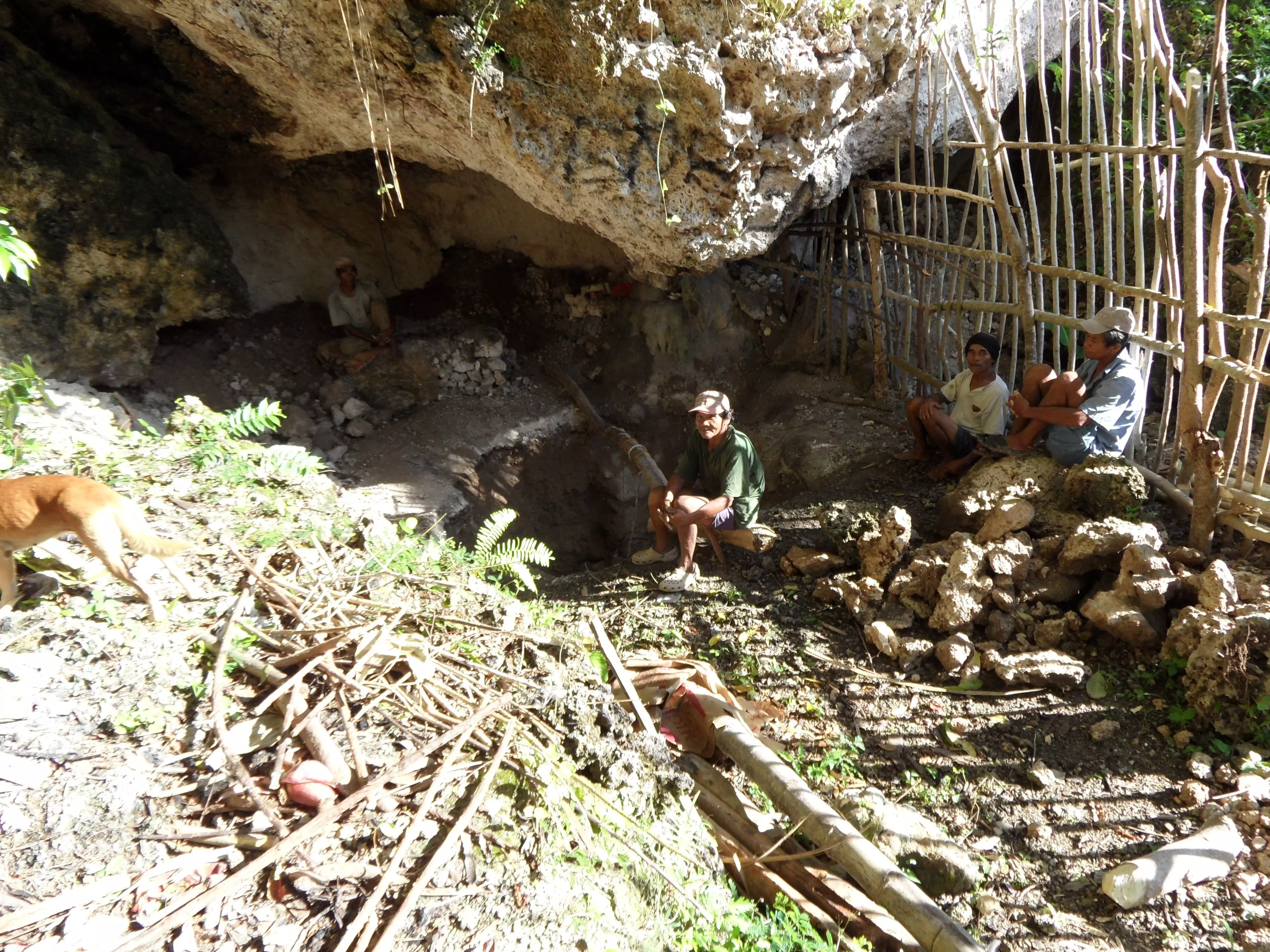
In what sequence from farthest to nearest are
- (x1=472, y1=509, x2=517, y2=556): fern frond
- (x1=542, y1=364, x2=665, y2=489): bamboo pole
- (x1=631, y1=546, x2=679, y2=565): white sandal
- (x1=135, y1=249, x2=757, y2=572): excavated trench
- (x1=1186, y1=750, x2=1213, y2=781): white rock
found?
(x1=135, y1=249, x2=757, y2=572): excavated trench
(x1=542, y1=364, x2=665, y2=489): bamboo pole
(x1=631, y1=546, x2=679, y2=565): white sandal
(x1=472, y1=509, x2=517, y2=556): fern frond
(x1=1186, y1=750, x2=1213, y2=781): white rock

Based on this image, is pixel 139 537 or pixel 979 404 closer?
pixel 139 537

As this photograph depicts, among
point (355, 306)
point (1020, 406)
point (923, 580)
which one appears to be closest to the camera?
point (923, 580)

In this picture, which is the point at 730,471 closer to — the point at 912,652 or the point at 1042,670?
the point at 912,652

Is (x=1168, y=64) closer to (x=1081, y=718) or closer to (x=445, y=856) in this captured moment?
(x=1081, y=718)

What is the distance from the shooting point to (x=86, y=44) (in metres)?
5.35

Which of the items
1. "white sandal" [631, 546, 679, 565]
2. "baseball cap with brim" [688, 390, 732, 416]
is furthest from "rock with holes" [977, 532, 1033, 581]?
"white sandal" [631, 546, 679, 565]

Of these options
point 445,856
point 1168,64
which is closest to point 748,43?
point 1168,64

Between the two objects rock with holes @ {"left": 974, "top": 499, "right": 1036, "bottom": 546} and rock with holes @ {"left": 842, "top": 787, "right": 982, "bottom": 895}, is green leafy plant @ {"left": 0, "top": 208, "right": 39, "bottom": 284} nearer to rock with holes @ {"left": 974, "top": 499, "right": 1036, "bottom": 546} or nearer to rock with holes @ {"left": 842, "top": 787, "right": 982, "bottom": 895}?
rock with holes @ {"left": 842, "top": 787, "right": 982, "bottom": 895}

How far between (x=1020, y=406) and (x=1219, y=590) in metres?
1.51

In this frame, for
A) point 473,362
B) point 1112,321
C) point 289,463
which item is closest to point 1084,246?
point 1112,321

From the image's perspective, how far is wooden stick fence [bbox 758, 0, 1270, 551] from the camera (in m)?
3.58

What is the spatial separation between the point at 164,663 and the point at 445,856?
1.03 meters

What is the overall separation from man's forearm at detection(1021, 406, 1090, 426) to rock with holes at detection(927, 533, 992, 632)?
97 cm

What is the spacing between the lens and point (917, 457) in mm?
5254
